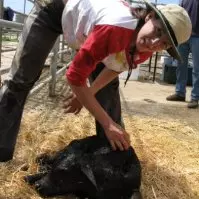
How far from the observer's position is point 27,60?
2.15m

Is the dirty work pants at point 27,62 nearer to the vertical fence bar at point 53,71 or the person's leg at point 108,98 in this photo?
the person's leg at point 108,98

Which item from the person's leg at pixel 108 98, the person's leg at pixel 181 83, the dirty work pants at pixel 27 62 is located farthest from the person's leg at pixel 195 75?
the dirty work pants at pixel 27 62

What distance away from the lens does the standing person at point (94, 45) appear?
1737mm

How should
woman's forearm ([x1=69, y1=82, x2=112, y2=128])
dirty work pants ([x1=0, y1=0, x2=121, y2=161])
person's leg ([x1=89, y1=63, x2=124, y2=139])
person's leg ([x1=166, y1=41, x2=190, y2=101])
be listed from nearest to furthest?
woman's forearm ([x1=69, y1=82, x2=112, y2=128])
dirty work pants ([x1=0, y1=0, x2=121, y2=161])
person's leg ([x1=89, y1=63, x2=124, y2=139])
person's leg ([x1=166, y1=41, x2=190, y2=101])

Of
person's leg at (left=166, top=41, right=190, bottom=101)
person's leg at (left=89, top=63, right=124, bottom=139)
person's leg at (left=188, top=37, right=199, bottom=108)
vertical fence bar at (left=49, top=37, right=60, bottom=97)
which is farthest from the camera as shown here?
person's leg at (left=166, top=41, right=190, bottom=101)

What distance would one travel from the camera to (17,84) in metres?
2.16

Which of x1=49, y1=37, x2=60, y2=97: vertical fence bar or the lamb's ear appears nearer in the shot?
the lamb's ear

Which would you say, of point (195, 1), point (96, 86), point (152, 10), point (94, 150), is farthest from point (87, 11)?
point (195, 1)

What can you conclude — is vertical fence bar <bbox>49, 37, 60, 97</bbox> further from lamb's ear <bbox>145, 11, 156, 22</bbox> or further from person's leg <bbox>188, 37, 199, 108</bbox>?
lamb's ear <bbox>145, 11, 156, 22</bbox>

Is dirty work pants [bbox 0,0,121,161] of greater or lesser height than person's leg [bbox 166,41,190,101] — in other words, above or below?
above

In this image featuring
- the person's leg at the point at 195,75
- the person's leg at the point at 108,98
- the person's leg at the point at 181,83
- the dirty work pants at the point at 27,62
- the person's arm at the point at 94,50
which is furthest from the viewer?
the person's leg at the point at 181,83

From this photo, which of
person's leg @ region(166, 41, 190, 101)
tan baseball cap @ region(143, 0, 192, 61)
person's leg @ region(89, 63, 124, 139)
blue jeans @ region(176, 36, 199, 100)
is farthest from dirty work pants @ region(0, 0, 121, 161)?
person's leg @ region(166, 41, 190, 101)

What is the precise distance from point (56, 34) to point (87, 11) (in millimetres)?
383

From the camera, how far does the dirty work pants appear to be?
84.4 inches
